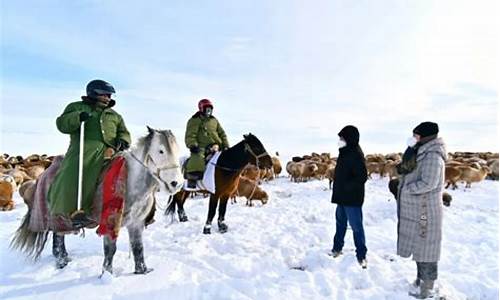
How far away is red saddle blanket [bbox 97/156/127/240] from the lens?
4598 mm

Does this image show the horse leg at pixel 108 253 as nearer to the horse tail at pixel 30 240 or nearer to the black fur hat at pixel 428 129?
the horse tail at pixel 30 240

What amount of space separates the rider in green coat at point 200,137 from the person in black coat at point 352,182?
10.3 ft

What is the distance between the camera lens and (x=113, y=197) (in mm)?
4680

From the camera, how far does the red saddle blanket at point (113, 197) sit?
460 cm

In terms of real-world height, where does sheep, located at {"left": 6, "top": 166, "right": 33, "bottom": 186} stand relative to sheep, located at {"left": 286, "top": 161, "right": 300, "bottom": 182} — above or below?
below

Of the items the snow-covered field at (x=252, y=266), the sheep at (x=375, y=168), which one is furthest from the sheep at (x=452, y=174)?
the snow-covered field at (x=252, y=266)

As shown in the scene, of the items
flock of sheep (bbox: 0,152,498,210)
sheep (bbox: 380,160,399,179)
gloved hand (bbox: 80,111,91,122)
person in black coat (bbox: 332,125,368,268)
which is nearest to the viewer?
gloved hand (bbox: 80,111,91,122)

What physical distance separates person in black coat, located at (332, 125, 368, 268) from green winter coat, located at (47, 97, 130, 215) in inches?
129

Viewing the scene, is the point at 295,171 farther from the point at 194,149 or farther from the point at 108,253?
the point at 108,253

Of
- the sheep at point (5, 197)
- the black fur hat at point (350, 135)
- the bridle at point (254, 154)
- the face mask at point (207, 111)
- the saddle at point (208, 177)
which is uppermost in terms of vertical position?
the face mask at point (207, 111)

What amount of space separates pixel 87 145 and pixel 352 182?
3.85 metres

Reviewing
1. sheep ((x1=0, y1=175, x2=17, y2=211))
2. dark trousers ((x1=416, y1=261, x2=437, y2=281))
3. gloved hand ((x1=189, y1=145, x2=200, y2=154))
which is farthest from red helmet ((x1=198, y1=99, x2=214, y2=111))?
sheep ((x1=0, y1=175, x2=17, y2=211))

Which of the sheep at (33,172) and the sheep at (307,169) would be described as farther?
the sheep at (307,169)

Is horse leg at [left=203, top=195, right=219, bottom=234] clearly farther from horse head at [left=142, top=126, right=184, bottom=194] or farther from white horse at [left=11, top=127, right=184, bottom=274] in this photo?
horse head at [left=142, top=126, right=184, bottom=194]
